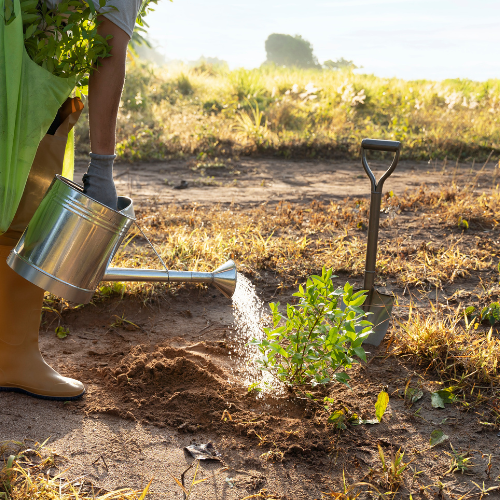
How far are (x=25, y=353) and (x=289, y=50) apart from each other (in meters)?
60.0

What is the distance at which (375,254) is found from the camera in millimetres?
2480

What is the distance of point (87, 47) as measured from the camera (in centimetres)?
165

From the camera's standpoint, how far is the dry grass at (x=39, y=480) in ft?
4.57

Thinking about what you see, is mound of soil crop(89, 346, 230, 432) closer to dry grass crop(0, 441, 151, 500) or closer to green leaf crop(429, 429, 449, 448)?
dry grass crop(0, 441, 151, 500)

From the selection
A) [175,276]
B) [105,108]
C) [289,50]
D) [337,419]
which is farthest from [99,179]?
[289,50]

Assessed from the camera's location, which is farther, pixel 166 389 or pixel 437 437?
pixel 166 389

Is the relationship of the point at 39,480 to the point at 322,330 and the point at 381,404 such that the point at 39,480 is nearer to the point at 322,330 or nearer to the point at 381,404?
the point at 322,330

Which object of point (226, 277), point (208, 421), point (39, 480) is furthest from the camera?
point (226, 277)

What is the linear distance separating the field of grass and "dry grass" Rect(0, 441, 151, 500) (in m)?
6.00

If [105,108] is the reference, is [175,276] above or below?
below

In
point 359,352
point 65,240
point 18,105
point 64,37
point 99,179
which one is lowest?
point 359,352

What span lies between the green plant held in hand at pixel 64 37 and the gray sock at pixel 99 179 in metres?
0.30

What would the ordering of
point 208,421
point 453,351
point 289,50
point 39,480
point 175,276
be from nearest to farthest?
1. point 39,480
2. point 208,421
3. point 453,351
4. point 175,276
5. point 289,50

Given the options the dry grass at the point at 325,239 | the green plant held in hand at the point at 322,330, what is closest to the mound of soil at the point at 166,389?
the green plant held in hand at the point at 322,330
